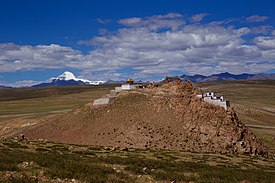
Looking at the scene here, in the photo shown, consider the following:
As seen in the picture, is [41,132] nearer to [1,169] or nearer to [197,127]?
[197,127]

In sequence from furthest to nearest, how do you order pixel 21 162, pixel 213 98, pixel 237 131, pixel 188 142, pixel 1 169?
pixel 213 98 → pixel 237 131 → pixel 188 142 → pixel 21 162 → pixel 1 169

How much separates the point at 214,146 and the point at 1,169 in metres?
33.4

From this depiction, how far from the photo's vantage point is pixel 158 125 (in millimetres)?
46812

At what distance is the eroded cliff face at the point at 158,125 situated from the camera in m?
44.8

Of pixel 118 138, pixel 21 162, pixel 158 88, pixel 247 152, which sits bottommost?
pixel 247 152

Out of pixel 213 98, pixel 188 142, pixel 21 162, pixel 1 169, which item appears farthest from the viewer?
pixel 213 98

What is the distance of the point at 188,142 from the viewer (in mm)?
44594

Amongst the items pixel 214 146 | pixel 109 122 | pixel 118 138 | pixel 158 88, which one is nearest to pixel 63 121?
pixel 109 122

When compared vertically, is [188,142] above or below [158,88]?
below

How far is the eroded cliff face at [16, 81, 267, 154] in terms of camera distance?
44.8 meters

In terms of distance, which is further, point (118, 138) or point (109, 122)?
point (109, 122)

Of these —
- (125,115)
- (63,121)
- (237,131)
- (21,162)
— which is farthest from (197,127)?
(21,162)

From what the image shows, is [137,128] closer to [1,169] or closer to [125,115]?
[125,115]

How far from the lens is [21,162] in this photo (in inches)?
762
